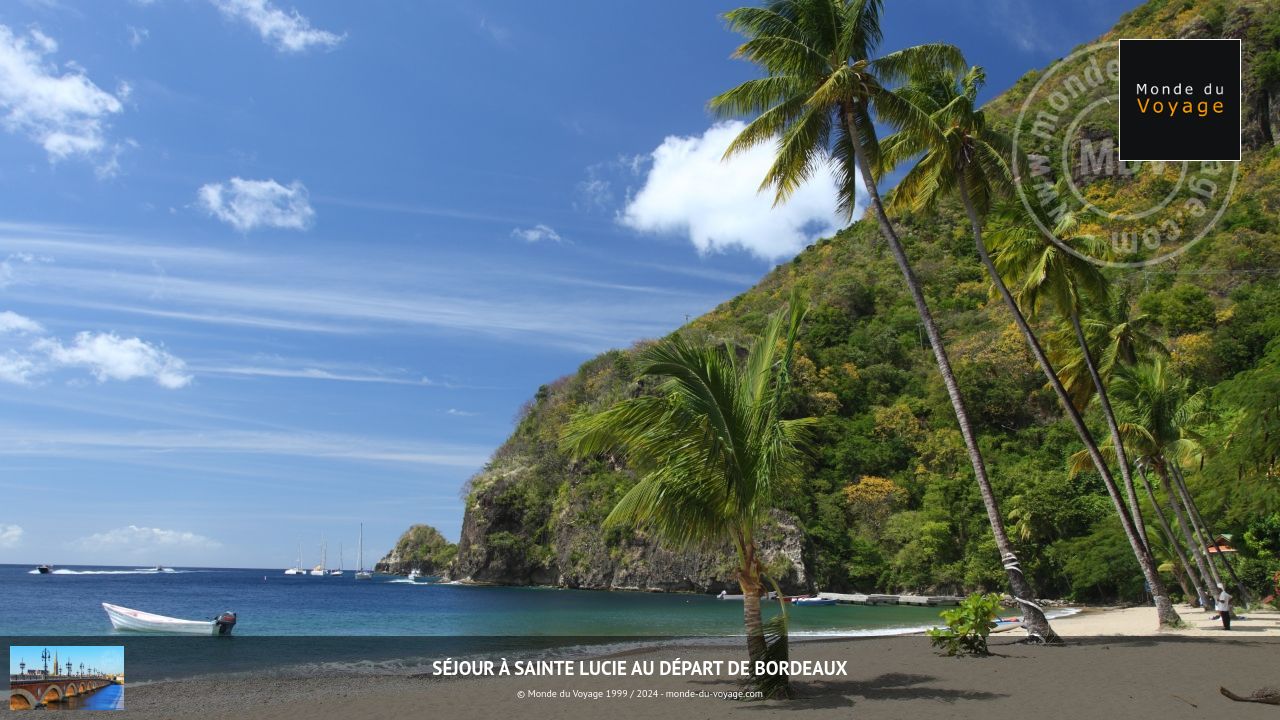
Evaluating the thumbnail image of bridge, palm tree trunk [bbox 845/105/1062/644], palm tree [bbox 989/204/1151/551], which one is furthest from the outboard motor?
palm tree [bbox 989/204/1151/551]

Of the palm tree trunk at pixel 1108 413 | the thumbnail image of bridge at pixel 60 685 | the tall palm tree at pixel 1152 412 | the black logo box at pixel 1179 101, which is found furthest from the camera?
the tall palm tree at pixel 1152 412

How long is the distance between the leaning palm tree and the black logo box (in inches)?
97.8

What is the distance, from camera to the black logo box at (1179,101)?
15.4 metres

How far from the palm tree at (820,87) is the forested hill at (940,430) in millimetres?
9062

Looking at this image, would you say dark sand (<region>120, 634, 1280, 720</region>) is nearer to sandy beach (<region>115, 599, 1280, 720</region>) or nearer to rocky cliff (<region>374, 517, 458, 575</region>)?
sandy beach (<region>115, 599, 1280, 720</region>)

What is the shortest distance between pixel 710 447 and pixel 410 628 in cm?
3022

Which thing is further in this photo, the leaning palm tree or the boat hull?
the boat hull

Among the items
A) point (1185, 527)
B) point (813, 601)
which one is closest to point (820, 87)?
point (1185, 527)

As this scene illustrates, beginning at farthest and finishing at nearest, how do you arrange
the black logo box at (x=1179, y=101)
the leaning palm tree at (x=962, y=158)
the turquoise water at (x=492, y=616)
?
the turquoise water at (x=492, y=616), the leaning palm tree at (x=962, y=158), the black logo box at (x=1179, y=101)

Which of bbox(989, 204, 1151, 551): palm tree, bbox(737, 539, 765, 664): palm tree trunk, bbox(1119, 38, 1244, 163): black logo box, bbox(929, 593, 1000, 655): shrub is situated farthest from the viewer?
bbox(989, 204, 1151, 551): palm tree

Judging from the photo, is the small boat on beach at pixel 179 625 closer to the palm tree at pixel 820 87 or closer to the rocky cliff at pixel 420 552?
the palm tree at pixel 820 87

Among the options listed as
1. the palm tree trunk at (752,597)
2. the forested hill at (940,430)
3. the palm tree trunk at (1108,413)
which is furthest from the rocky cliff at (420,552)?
the palm tree trunk at (752,597)

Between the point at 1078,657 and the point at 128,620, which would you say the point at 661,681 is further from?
the point at 128,620

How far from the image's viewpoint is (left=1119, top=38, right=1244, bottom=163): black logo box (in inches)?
606
